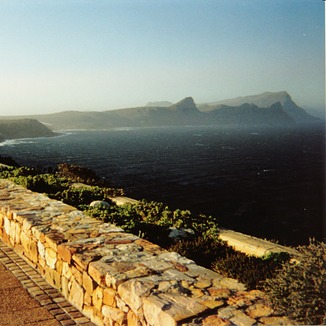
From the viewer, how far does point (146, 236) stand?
7.93 meters

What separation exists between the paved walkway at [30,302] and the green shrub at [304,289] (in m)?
2.43

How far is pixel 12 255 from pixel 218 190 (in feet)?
113

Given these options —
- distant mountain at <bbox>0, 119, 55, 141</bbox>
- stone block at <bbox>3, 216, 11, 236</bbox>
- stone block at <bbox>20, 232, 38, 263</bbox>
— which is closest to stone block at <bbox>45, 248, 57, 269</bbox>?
stone block at <bbox>20, 232, 38, 263</bbox>

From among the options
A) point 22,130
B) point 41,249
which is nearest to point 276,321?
point 41,249

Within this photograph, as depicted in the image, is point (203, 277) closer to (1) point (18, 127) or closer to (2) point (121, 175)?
(2) point (121, 175)

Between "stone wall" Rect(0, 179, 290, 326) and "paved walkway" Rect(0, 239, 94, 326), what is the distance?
13 cm

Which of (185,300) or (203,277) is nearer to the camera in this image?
(185,300)

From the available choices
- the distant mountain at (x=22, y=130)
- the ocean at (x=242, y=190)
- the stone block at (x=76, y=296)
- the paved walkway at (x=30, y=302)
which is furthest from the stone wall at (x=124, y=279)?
the distant mountain at (x=22, y=130)

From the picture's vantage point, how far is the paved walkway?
4.58 metres

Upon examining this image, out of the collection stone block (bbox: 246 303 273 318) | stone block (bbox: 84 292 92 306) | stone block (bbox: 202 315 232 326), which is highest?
stone block (bbox: 202 315 232 326)

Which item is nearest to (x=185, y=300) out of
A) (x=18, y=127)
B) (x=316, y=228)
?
(x=316, y=228)

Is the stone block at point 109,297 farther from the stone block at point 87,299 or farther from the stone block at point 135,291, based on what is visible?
the stone block at point 87,299

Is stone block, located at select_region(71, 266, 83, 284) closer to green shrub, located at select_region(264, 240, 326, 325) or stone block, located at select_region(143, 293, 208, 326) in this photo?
stone block, located at select_region(143, 293, 208, 326)

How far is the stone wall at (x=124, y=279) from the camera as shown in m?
3.70
